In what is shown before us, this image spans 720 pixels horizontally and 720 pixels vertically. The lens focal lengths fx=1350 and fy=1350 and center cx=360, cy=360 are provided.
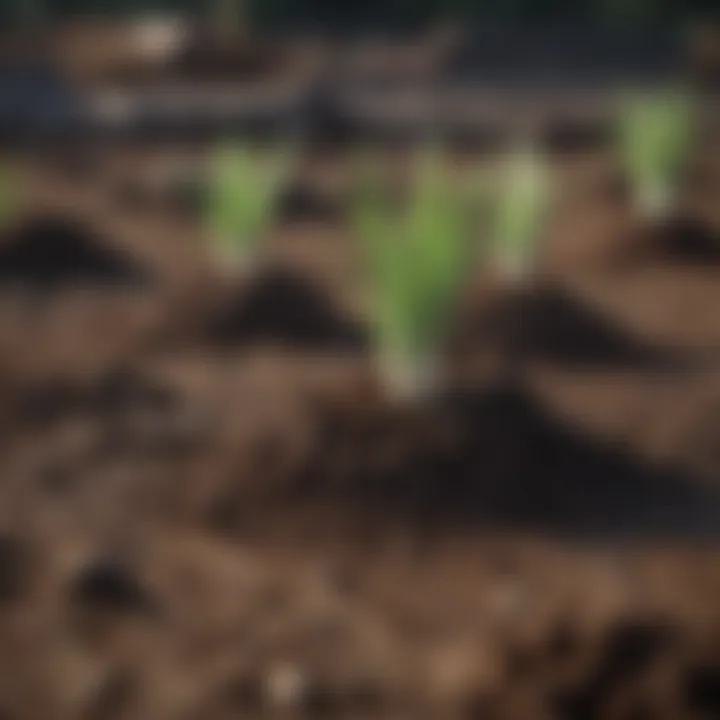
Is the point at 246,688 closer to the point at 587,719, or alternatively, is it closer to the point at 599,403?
the point at 587,719

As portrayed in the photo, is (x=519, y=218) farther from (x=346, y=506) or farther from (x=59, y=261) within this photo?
(x=59, y=261)

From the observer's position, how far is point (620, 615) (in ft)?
7.63

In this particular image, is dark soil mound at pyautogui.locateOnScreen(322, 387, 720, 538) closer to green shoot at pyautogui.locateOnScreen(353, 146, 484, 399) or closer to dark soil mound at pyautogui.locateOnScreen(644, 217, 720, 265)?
green shoot at pyautogui.locateOnScreen(353, 146, 484, 399)

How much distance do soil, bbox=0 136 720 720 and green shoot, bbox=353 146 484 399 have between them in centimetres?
11

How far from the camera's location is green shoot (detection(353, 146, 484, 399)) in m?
2.95

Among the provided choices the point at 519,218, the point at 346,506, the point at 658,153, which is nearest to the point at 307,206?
the point at 658,153

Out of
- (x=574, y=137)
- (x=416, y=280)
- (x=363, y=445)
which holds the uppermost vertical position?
(x=416, y=280)

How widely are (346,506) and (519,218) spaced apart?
151cm

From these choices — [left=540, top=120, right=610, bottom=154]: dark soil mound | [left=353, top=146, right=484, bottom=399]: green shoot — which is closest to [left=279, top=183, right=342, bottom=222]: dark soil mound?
[left=540, top=120, right=610, bottom=154]: dark soil mound

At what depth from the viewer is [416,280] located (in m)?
2.95

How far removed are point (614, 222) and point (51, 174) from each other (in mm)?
2973

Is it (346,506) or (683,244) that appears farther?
(683,244)

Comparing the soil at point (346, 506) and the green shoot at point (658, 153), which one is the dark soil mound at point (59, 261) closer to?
the soil at point (346, 506)

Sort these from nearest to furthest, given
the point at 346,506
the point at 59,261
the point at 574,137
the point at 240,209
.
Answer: the point at 346,506 → the point at 240,209 → the point at 59,261 → the point at 574,137
